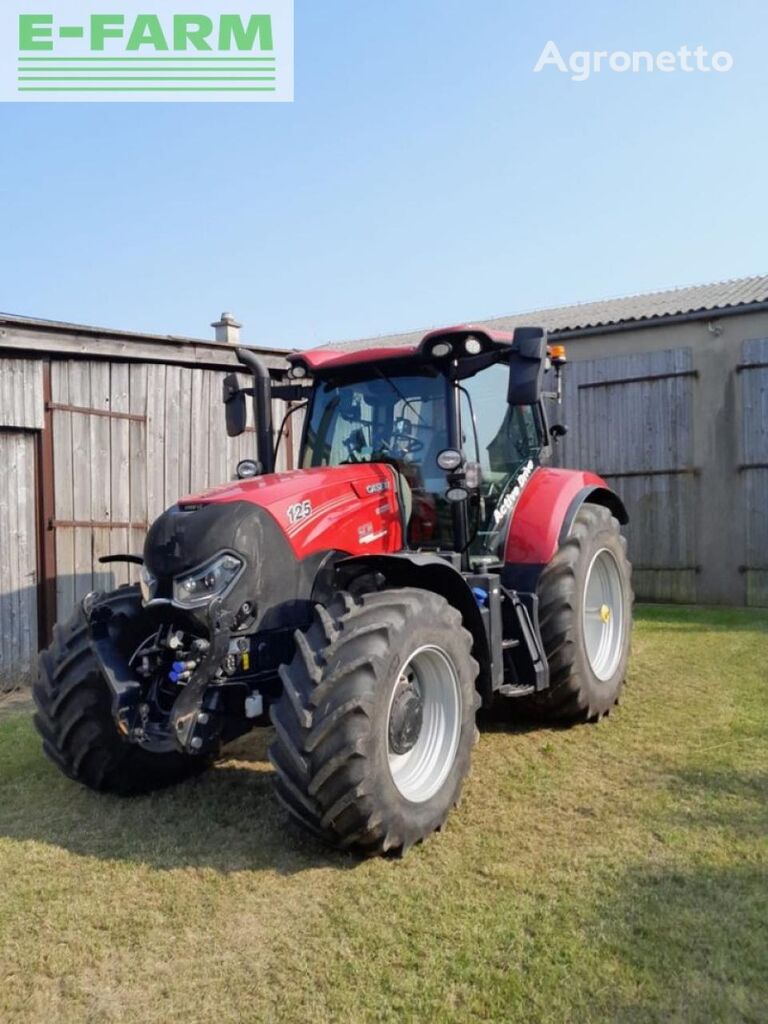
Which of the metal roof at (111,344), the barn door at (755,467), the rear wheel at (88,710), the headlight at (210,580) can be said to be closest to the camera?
the headlight at (210,580)

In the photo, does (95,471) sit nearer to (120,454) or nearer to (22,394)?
(120,454)

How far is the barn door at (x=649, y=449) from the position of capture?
10.7m

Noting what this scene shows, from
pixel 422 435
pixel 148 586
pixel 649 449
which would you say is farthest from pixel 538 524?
pixel 649 449

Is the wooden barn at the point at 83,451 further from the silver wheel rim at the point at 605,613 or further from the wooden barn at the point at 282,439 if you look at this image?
the silver wheel rim at the point at 605,613

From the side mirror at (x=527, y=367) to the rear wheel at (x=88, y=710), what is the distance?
6.69ft

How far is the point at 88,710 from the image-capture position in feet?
13.9

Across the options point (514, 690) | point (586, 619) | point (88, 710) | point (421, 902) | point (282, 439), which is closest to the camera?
point (421, 902)

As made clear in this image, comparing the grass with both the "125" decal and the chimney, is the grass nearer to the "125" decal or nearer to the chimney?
the "125" decal

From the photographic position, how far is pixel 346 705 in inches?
131

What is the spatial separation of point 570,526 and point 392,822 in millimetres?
2432

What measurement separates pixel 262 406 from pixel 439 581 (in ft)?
5.05

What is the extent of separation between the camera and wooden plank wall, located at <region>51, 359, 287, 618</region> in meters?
7.71

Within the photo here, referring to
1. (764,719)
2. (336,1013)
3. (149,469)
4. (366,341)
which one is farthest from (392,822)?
(366,341)

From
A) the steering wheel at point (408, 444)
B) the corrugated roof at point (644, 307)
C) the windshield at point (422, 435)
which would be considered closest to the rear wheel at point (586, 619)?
the windshield at point (422, 435)
